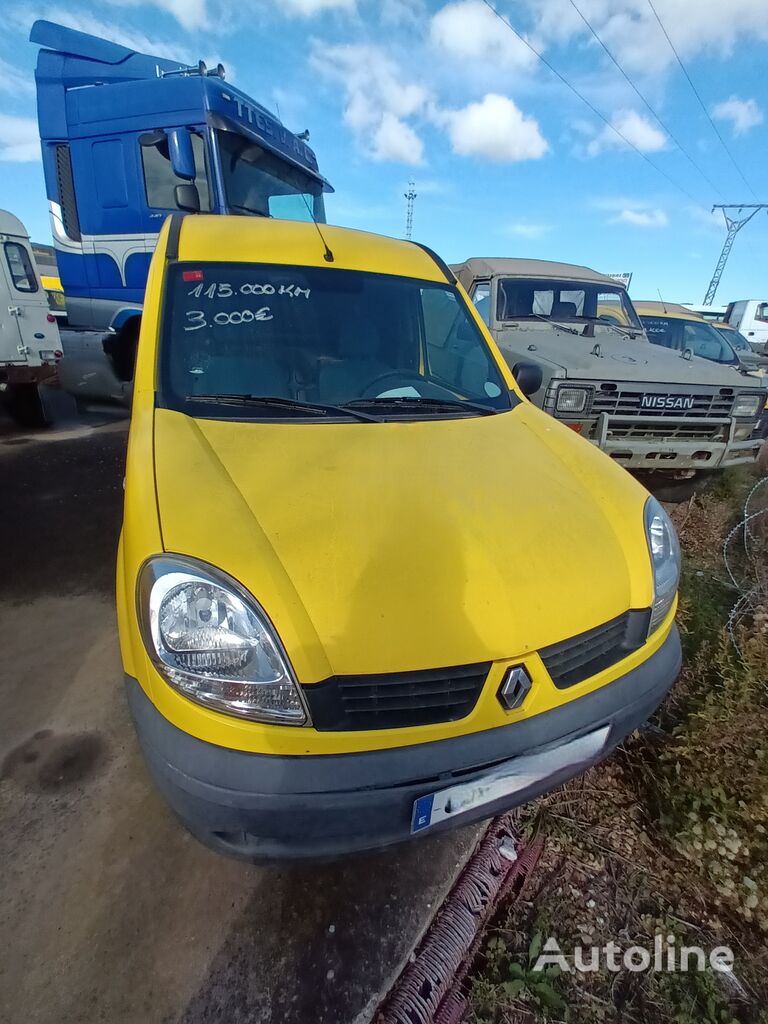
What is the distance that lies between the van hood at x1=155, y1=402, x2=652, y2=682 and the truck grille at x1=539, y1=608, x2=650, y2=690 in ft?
0.13

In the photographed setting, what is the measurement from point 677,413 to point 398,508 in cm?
358

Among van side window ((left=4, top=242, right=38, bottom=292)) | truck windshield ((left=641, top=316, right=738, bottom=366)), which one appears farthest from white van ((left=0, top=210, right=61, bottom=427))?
truck windshield ((left=641, top=316, right=738, bottom=366))

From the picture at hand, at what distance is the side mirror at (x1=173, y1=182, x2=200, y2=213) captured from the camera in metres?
5.34

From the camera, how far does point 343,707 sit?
1271 millimetres

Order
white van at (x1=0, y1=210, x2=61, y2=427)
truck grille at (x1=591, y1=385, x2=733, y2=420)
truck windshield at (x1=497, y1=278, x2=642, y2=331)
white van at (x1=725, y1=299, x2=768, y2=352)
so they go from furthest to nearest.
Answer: white van at (x1=725, y1=299, x2=768, y2=352)
white van at (x1=0, y1=210, x2=61, y2=427)
truck windshield at (x1=497, y1=278, x2=642, y2=331)
truck grille at (x1=591, y1=385, x2=733, y2=420)

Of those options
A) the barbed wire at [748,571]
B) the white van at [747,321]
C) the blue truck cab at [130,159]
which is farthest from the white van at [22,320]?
the white van at [747,321]

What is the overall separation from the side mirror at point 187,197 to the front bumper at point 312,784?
5608mm

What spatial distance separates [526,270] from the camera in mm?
5340

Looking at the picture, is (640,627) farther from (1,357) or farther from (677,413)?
(1,357)

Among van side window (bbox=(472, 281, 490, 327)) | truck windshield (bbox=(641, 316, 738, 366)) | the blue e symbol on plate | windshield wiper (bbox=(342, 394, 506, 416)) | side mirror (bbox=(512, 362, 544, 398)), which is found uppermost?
van side window (bbox=(472, 281, 490, 327))

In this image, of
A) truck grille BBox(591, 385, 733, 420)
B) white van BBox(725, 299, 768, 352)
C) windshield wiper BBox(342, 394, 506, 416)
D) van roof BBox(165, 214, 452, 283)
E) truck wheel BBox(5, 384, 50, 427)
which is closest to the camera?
windshield wiper BBox(342, 394, 506, 416)

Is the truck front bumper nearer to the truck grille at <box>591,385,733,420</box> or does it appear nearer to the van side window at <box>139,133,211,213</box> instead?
the truck grille at <box>591,385,733,420</box>

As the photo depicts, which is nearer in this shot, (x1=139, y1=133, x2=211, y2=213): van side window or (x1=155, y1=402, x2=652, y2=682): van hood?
(x1=155, y1=402, x2=652, y2=682): van hood

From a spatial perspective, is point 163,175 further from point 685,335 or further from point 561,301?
point 685,335
